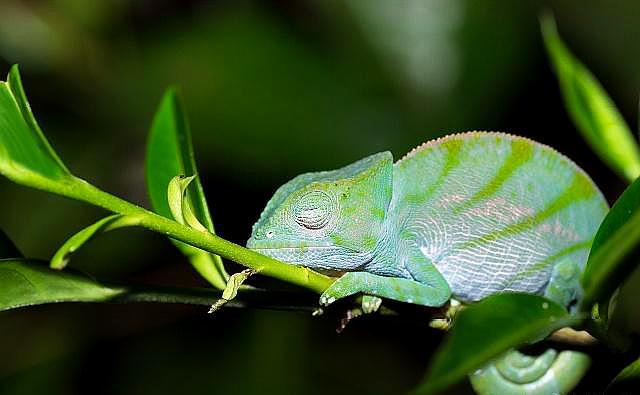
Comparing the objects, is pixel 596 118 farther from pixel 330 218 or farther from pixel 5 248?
pixel 5 248

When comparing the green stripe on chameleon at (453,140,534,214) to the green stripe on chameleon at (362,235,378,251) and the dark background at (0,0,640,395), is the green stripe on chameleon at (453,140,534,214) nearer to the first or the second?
the green stripe on chameleon at (362,235,378,251)

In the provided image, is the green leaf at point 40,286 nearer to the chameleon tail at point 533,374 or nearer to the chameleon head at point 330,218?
the chameleon head at point 330,218

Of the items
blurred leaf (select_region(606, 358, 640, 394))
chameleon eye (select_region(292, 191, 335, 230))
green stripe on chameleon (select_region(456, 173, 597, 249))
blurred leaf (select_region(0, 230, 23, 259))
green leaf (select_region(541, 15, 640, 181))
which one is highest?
green leaf (select_region(541, 15, 640, 181))

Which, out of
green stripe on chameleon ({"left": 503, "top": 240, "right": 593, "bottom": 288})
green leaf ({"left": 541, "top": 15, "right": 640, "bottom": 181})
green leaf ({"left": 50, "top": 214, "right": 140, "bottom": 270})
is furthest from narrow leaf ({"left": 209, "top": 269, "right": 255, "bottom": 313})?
green leaf ({"left": 541, "top": 15, "right": 640, "bottom": 181})

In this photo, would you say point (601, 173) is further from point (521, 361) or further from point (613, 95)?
point (521, 361)

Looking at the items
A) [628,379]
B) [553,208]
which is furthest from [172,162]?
[628,379]

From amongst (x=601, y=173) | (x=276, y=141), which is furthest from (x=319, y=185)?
(x=601, y=173)
